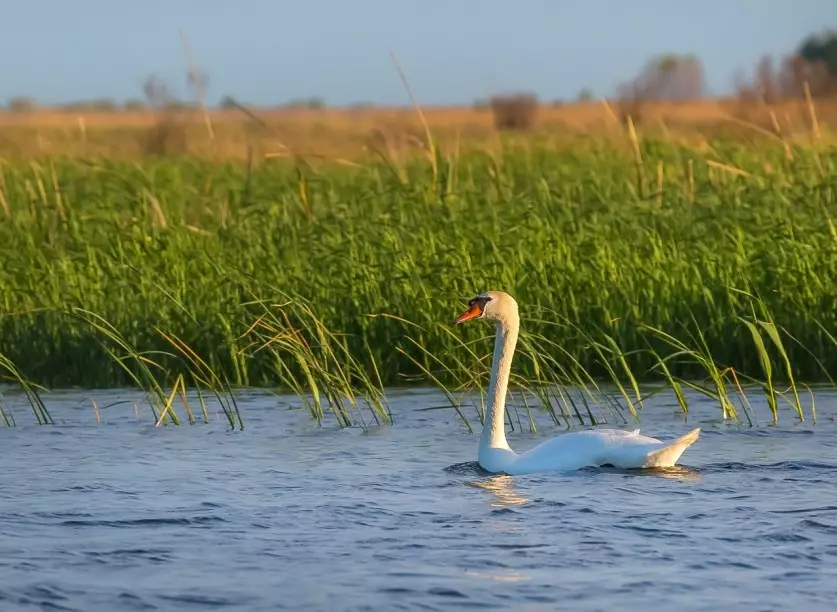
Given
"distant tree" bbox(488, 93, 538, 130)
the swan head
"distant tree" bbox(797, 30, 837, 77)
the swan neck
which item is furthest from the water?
"distant tree" bbox(797, 30, 837, 77)

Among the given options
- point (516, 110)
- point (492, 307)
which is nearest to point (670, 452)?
point (492, 307)

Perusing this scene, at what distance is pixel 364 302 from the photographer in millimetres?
10820

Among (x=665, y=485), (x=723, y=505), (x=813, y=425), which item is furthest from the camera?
(x=813, y=425)

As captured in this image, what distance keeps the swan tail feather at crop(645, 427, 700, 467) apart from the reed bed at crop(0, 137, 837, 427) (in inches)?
47.8

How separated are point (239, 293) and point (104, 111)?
85917 millimetres

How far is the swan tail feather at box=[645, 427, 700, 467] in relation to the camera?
7.63 meters

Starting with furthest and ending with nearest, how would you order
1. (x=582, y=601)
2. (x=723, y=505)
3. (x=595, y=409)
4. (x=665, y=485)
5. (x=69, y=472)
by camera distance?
(x=595, y=409)
(x=69, y=472)
(x=665, y=485)
(x=723, y=505)
(x=582, y=601)

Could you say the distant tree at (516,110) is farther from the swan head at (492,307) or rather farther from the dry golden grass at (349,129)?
the swan head at (492,307)

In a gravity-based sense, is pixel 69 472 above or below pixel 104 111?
below

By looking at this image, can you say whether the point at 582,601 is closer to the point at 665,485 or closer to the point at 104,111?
the point at 665,485

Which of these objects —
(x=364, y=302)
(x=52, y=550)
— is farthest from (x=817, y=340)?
(x=52, y=550)

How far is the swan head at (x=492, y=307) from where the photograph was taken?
8.19m

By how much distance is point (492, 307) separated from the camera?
823 centimetres

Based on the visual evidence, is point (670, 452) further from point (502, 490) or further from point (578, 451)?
point (502, 490)
